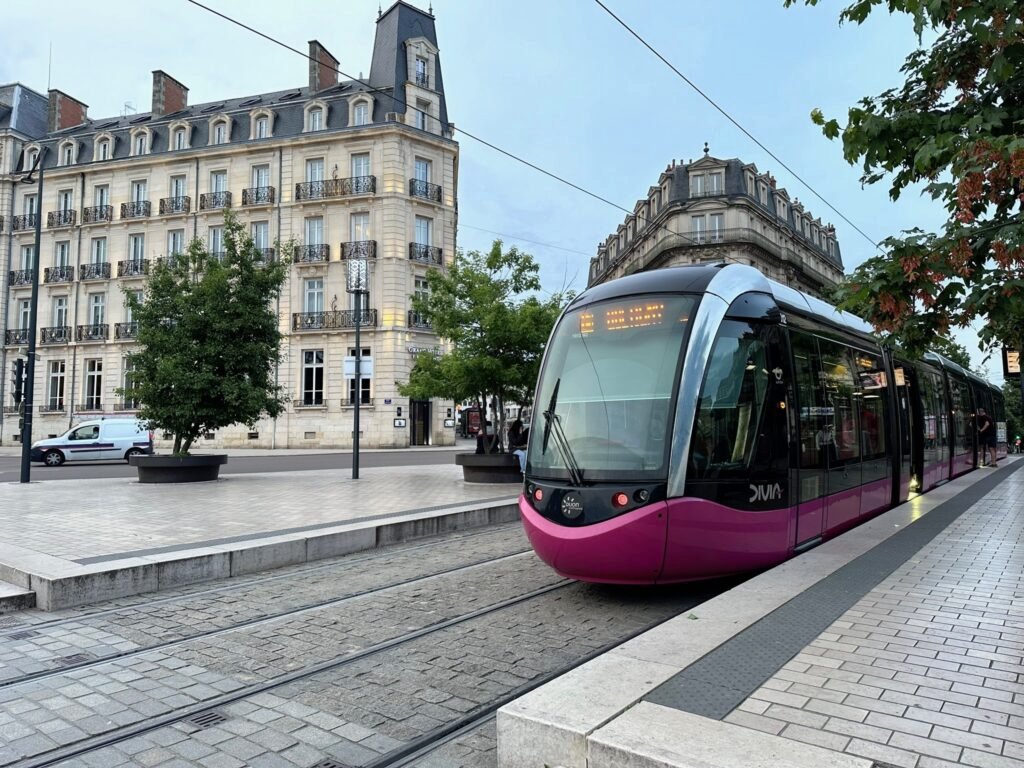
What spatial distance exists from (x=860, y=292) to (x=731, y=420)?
1.46m

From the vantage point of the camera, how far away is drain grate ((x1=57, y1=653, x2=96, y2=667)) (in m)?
4.66

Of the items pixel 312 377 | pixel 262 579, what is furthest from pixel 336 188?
pixel 262 579

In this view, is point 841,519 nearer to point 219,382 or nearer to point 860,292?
point 860,292

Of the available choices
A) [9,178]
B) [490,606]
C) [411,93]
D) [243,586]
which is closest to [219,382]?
[243,586]

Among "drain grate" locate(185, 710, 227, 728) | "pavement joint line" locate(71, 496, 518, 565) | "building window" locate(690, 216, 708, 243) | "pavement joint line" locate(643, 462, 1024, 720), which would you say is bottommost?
"drain grate" locate(185, 710, 227, 728)

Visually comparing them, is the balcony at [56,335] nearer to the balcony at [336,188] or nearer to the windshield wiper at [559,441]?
the balcony at [336,188]

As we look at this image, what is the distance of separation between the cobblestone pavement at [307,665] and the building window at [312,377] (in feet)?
107

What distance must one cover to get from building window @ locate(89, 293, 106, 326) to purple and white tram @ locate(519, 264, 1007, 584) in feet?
147

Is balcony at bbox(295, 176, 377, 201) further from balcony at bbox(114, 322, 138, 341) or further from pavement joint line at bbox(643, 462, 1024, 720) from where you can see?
pavement joint line at bbox(643, 462, 1024, 720)

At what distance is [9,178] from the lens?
45.3 m

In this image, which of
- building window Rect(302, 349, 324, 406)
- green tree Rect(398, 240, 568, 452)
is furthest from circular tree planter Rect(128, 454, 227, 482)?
building window Rect(302, 349, 324, 406)

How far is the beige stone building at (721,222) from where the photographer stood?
51.8m

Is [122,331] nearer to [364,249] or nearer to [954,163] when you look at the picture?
[364,249]

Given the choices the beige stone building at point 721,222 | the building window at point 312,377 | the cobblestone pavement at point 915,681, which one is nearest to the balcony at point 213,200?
the building window at point 312,377
